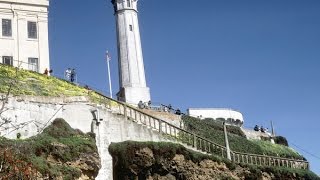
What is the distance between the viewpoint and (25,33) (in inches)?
2083

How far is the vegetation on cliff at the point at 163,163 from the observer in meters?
36.2

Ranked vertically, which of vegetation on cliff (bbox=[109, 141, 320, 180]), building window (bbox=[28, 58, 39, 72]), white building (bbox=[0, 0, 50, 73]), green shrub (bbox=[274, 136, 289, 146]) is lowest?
vegetation on cliff (bbox=[109, 141, 320, 180])

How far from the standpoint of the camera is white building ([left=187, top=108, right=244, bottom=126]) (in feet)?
211

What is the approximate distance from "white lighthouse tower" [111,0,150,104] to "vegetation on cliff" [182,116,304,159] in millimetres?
15036

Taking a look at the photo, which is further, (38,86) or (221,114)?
(221,114)

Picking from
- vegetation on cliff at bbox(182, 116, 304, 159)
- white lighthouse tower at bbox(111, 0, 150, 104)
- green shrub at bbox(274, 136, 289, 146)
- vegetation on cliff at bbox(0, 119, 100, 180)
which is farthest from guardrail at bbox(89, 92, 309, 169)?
white lighthouse tower at bbox(111, 0, 150, 104)

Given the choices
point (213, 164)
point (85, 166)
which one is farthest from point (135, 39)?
point (85, 166)

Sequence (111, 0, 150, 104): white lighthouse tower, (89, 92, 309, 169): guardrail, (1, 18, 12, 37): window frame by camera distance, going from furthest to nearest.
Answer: (111, 0, 150, 104): white lighthouse tower, (1, 18, 12, 37): window frame, (89, 92, 309, 169): guardrail

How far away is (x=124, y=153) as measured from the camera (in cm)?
3641

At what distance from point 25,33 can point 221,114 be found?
24167 mm

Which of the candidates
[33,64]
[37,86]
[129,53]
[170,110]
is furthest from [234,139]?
[129,53]

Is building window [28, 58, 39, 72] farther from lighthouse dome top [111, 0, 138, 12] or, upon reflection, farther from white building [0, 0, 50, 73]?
lighthouse dome top [111, 0, 138, 12]

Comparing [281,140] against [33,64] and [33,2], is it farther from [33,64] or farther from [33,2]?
[33,2]

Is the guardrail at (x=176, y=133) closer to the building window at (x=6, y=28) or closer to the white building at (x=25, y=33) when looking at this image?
the white building at (x=25, y=33)
